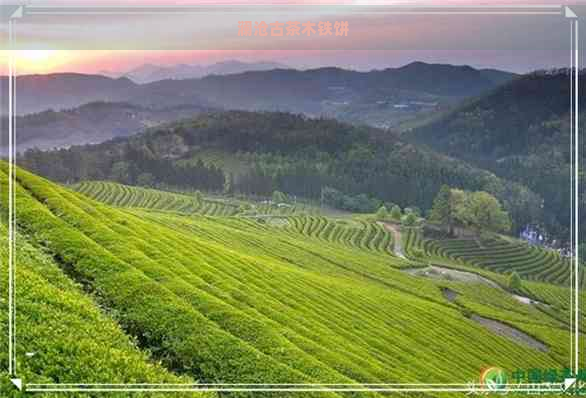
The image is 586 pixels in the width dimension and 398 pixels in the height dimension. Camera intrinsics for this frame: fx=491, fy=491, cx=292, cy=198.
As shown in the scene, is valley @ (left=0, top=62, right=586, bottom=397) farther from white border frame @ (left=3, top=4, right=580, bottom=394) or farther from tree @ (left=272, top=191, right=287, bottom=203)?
tree @ (left=272, top=191, right=287, bottom=203)

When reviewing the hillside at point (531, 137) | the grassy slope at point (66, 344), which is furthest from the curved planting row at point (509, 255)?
the grassy slope at point (66, 344)

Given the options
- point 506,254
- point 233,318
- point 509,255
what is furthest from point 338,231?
point 233,318

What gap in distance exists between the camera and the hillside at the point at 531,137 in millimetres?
8828

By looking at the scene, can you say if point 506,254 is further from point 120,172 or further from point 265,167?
point 265,167

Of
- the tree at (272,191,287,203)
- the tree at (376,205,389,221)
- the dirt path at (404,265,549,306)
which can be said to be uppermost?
the tree at (376,205,389,221)

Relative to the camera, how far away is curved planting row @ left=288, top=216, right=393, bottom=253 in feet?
89.2

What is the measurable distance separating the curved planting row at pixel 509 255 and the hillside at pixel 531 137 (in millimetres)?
2244

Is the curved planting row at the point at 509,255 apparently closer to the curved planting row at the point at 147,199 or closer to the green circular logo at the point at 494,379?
the green circular logo at the point at 494,379

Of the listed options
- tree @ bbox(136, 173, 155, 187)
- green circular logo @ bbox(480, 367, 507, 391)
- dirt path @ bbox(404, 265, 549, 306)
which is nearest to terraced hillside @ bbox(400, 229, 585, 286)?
green circular logo @ bbox(480, 367, 507, 391)

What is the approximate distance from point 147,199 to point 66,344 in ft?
61.3

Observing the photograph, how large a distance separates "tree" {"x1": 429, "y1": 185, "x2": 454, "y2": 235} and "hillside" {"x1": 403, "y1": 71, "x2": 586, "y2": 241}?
1372mm

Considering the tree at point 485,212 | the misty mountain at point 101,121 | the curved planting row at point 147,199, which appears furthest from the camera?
the curved planting row at point 147,199

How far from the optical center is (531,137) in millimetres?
12398

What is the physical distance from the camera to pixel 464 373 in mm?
8062
